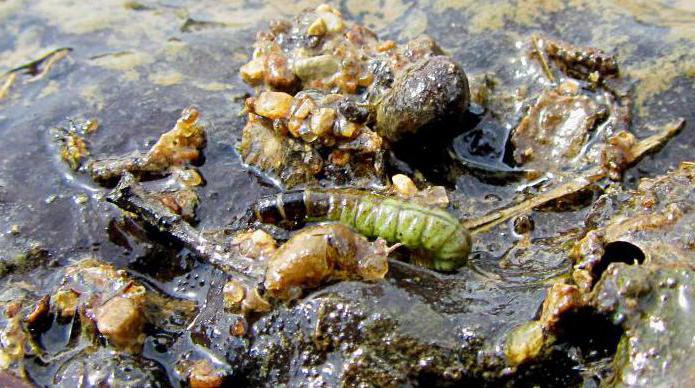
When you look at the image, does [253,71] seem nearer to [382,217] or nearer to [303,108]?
[303,108]

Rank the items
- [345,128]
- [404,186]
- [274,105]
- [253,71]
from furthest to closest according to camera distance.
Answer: [253,71]
[274,105]
[345,128]
[404,186]

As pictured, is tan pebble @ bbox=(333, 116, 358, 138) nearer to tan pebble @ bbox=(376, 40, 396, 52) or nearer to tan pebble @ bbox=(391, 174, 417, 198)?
tan pebble @ bbox=(391, 174, 417, 198)

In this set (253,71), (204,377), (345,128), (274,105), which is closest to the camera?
(204,377)

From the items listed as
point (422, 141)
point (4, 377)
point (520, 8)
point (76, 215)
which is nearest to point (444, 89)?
point (422, 141)

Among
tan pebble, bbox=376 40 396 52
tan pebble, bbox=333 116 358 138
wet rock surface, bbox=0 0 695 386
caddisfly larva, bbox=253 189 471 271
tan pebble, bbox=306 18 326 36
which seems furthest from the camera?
tan pebble, bbox=306 18 326 36

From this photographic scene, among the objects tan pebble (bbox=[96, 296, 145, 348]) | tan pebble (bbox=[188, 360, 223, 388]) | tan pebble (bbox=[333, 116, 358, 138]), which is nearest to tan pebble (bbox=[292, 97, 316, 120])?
tan pebble (bbox=[333, 116, 358, 138])

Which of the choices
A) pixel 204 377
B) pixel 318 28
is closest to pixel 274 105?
pixel 318 28
